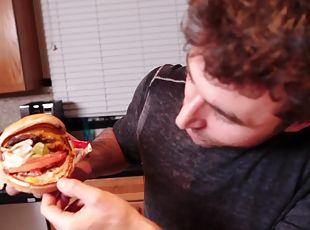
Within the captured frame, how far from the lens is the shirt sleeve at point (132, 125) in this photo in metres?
1.05

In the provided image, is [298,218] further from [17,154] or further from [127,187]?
[127,187]

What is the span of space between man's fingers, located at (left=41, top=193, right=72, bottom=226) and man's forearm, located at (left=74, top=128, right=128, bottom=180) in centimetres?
12

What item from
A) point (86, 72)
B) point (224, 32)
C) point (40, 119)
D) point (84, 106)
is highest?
point (224, 32)

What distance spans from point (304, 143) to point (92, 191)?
40cm

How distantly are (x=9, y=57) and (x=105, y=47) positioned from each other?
42cm

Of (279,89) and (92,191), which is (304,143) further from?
(92,191)

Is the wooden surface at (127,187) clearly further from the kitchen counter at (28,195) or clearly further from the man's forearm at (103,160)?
the man's forearm at (103,160)

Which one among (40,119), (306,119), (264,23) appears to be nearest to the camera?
(264,23)

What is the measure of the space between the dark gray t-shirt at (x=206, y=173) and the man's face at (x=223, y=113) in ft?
0.33

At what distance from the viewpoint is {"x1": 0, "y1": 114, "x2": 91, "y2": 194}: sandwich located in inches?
33.8

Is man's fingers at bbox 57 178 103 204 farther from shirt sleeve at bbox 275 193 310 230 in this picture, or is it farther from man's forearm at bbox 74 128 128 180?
shirt sleeve at bbox 275 193 310 230

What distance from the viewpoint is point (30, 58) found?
2.03 m

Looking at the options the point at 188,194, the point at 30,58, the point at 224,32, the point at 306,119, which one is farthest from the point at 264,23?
the point at 30,58

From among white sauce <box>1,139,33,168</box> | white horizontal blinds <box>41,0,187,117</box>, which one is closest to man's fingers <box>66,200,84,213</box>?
white sauce <box>1,139,33,168</box>
